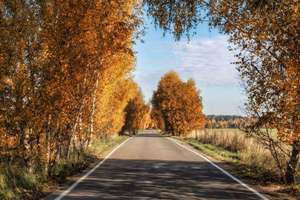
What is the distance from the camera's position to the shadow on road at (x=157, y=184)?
13383mm

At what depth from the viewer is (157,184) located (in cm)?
1571

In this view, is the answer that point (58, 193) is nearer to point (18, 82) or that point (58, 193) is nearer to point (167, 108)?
point (18, 82)

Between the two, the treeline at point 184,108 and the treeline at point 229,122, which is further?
the treeline at point 184,108

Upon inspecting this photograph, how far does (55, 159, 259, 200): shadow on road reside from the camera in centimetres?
1338

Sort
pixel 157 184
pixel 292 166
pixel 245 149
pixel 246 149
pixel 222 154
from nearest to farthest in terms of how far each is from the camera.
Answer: pixel 157 184, pixel 292 166, pixel 222 154, pixel 246 149, pixel 245 149

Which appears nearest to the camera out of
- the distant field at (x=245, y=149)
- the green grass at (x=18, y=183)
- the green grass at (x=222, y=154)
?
the green grass at (x=18, y=183)

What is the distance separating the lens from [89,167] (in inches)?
830

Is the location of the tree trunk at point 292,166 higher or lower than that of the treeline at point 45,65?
lower

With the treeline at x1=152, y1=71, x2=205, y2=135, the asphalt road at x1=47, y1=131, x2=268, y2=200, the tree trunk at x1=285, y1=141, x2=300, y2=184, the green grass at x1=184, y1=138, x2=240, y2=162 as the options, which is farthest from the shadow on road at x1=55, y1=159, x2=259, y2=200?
the treeline at x1=152, y1=71, x2=205, y2=135

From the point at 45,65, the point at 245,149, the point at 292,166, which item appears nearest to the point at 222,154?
the point at 245,149

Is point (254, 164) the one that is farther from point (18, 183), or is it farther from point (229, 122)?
point (229, 122)

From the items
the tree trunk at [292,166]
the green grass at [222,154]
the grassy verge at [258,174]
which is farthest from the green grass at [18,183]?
the green grass at [222,154]

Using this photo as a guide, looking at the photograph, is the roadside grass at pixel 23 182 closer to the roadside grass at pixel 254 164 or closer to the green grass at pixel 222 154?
the roadside grass at pixel 254 164

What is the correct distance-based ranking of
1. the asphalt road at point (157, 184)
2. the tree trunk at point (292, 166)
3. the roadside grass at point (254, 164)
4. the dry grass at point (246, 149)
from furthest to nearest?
the dry grass at point (246, 149) < the roadside grass at point (254, 164) < the tree trunk at point (292, 166) < the asphalt road at point (157, 184)
